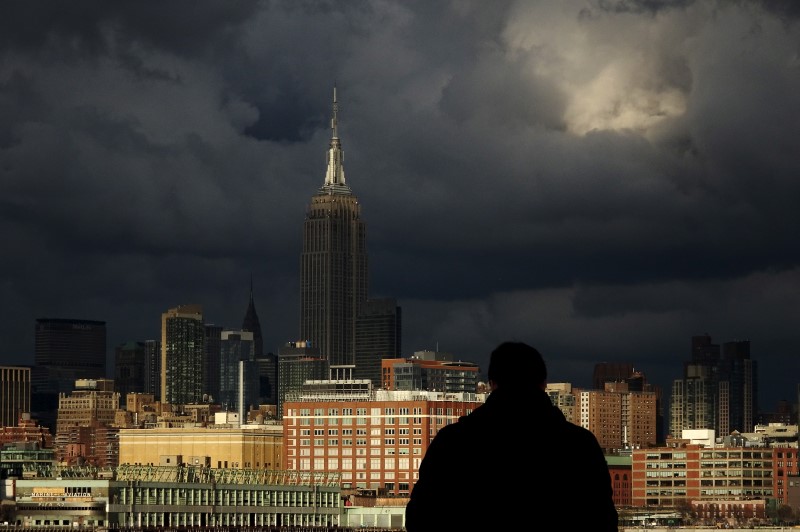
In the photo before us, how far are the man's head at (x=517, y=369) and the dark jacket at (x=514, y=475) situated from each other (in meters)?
0.08

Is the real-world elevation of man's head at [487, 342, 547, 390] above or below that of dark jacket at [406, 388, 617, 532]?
above

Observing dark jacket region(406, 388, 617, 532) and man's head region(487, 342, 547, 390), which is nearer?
dark jacket region(406, 388, 617, 532)

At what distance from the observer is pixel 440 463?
1327cm

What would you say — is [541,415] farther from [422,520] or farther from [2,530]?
[2,530]

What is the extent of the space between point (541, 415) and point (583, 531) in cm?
85

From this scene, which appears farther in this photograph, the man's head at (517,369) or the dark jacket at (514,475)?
the man's head at (517,369)

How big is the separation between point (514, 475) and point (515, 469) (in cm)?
4

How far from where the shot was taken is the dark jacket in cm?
1302

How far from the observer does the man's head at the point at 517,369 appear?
13.4 meters

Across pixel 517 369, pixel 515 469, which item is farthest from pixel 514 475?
pixel 517 369

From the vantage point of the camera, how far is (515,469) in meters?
13.2

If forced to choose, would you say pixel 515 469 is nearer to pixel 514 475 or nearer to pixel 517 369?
pixel 514 475

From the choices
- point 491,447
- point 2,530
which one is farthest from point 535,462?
point 2,530

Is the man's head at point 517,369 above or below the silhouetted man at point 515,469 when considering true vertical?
above
